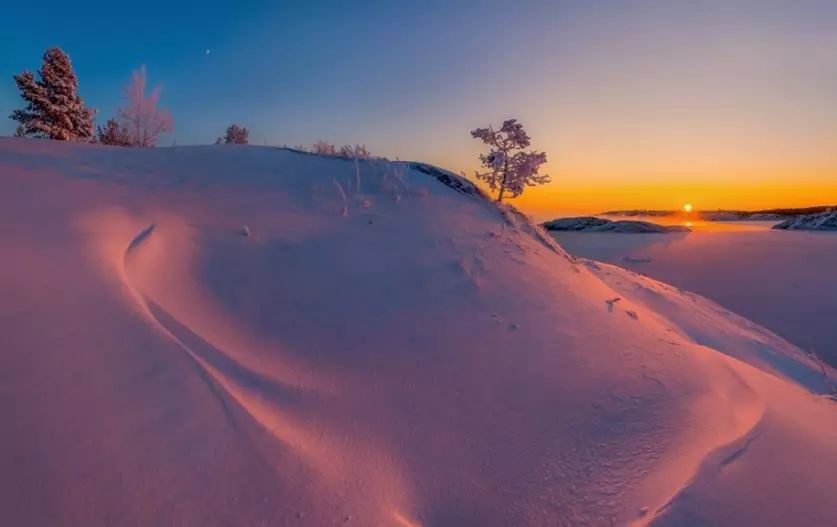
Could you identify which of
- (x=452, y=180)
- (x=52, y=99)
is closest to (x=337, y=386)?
(x=452, y=180)

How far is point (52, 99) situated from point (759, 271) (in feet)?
82.4

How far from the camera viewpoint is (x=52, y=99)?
1745 cm

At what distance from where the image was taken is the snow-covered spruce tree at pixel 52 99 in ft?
55.6

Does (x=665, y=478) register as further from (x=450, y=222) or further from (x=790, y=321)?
(x=790, y=321)

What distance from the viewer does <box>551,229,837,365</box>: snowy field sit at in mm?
8570

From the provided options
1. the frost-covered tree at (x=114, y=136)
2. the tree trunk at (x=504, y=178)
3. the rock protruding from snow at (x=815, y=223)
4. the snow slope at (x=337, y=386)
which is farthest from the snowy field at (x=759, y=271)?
the frost-covered tree at (x=114, y=136)

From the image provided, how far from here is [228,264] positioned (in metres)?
3.47

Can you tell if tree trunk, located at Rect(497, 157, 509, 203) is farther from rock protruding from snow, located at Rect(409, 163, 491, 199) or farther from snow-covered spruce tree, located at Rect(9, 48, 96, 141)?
snow-covered spruce tree, located at Rect(9, 48, 96, 141)

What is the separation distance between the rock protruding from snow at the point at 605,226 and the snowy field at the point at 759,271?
320cm

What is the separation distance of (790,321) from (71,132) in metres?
24.4

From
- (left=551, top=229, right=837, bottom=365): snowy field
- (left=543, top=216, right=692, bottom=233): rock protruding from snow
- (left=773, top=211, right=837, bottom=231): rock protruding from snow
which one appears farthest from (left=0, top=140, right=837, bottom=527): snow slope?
(left=773, top=211, right=837, bottom=231): rock protruding from snow

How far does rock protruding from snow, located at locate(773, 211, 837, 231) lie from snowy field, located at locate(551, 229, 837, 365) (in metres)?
2.91

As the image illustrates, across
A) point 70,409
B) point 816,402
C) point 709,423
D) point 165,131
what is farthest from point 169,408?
point 165,131

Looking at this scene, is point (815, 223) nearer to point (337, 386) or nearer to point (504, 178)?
point (504, 178)
